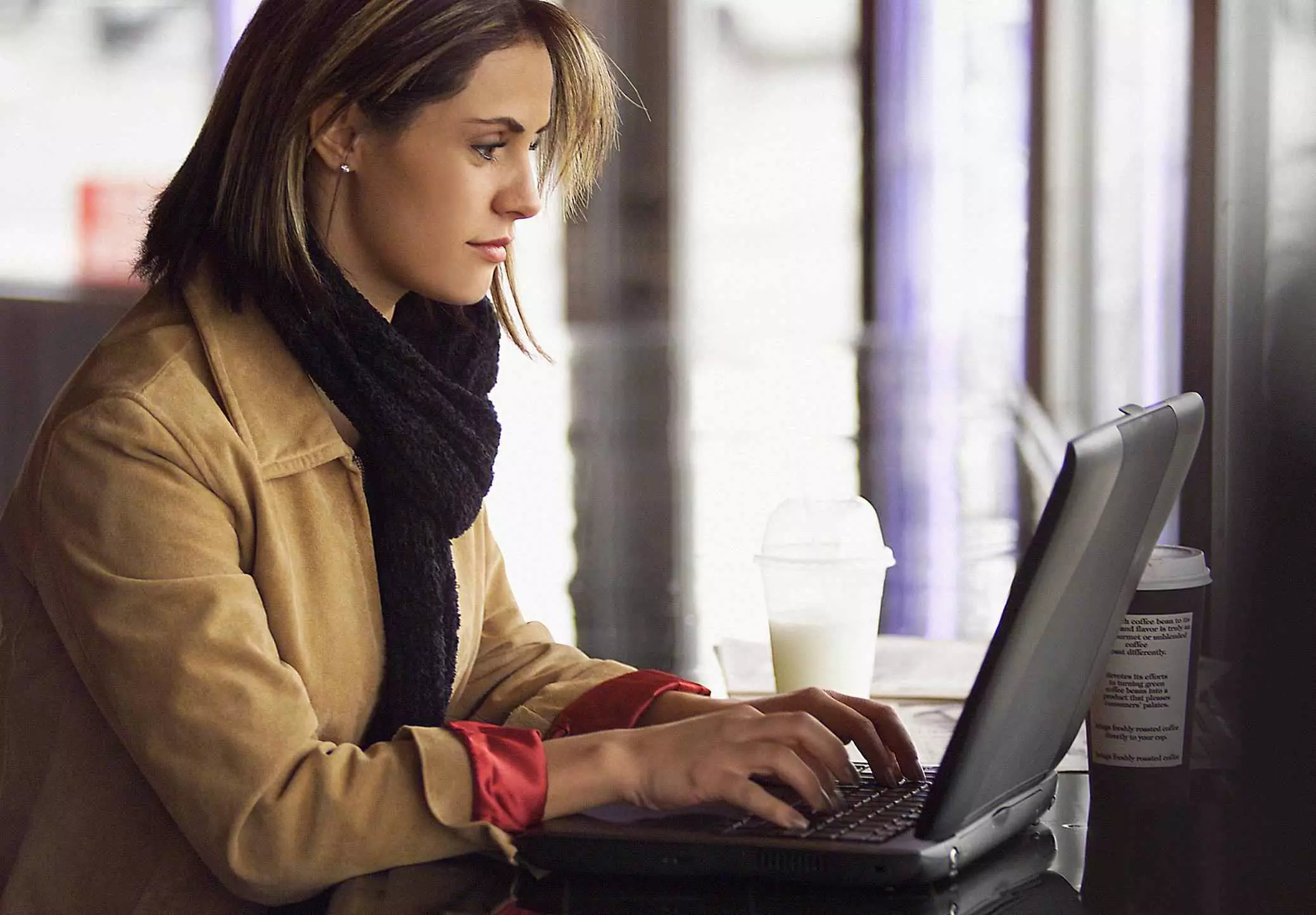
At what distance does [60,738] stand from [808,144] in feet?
19.4

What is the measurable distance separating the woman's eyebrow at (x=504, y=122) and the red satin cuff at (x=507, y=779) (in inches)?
18.2

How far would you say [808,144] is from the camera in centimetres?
657

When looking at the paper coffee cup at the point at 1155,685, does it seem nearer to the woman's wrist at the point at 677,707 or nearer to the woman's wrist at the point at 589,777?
the woman's wrist at the point at 677,707

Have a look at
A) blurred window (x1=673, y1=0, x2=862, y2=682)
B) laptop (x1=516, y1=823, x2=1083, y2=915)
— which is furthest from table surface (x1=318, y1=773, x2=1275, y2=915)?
blurred window (x1=673, y1=0, x2=862, y2=682)

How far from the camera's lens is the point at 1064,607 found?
2.60ft

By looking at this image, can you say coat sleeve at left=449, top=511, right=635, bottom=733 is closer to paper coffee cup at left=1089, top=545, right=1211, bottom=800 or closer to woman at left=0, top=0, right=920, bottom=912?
woman at left=0, top=0, right=920, bottom=912

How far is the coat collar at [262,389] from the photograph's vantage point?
3.27ft

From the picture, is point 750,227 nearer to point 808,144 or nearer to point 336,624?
point 808,144

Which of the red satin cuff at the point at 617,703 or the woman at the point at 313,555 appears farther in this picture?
the red satin cuff at the point at 617,703

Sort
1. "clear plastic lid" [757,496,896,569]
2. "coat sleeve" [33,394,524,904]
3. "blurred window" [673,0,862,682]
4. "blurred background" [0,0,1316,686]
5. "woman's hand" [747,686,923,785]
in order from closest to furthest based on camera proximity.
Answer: "coat sleeve" [33,394,524,904]
"woman's hand" [747,686,923,785]
"blurred background" [0,0,1316,686]
"clear plastic lid" [757,496,896,569]
"blurred window" [673,0,862,682]

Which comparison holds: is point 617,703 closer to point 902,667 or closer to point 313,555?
point 313,555

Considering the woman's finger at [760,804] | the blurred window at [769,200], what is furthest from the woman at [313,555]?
the blurred window at [769,200]

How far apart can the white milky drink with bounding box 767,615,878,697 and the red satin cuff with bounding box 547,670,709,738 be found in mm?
204

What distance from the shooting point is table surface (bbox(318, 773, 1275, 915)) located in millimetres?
763
